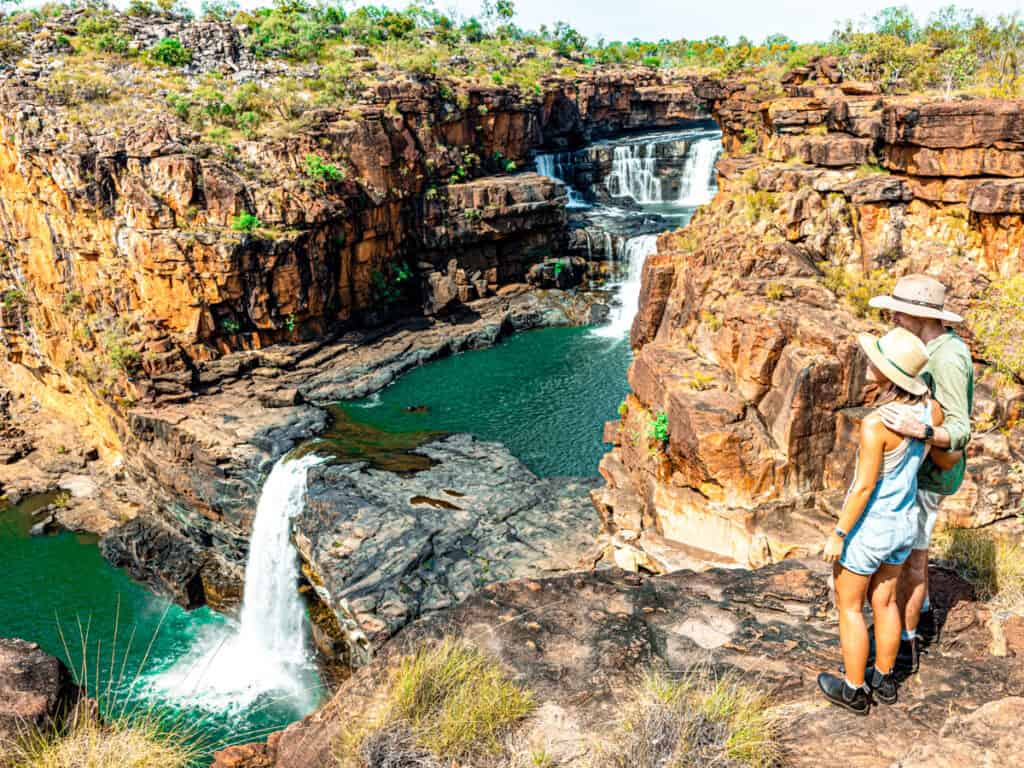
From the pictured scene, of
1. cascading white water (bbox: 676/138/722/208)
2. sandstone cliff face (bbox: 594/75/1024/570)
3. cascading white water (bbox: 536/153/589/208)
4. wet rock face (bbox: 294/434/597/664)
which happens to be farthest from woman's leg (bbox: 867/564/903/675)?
cascading white water (bbox: 536/153/589/208)

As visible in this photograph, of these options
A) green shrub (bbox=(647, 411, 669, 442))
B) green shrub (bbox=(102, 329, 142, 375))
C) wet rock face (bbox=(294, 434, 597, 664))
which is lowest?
wet rock face (bbox=(294, 434, 597, 664))

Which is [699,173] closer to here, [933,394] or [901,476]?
[933,394]

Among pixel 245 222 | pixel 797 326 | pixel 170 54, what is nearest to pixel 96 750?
pixel 797 326

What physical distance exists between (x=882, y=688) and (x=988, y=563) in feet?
7.94

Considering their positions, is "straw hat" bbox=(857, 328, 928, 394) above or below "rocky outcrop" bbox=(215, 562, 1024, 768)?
above

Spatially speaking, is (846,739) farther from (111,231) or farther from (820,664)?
(111,231)

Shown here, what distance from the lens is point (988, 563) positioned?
249 inches

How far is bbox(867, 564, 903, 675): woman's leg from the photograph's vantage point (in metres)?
4.58

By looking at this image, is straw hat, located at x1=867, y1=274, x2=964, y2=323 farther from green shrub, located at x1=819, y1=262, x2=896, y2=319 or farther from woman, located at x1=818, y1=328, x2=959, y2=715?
green shrub, located at x1=819, y1=262, x2=896, y2=319

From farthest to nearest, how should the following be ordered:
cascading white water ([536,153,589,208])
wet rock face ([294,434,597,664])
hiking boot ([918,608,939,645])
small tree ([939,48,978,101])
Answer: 1. cascading white water ([536,153,589,208])
2. small tree ([939,48,978,101])
3. wet rock face ([294,434,597,664])
4. hiking boot ([918,608,939,645])

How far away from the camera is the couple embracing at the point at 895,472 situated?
430cm

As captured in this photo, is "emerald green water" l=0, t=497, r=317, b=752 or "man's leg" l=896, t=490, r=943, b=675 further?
"emerald green water" l=0, t=497, r=317, b=752

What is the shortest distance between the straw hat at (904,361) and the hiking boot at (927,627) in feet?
7.17

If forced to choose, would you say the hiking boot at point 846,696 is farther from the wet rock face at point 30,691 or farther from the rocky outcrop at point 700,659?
the wet rock face at point 30,691
